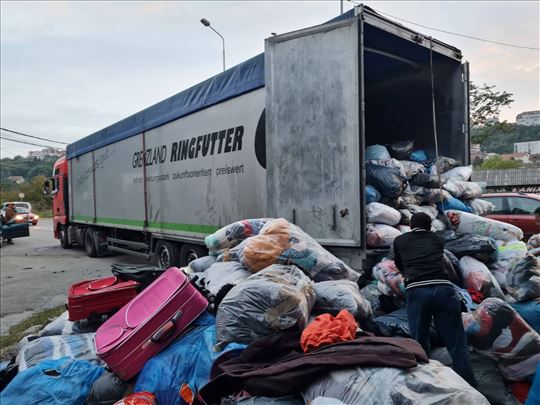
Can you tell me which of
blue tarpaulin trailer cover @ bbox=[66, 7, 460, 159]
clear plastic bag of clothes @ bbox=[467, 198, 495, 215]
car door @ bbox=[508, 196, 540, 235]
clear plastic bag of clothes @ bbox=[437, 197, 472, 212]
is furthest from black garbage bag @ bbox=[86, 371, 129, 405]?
car door @ bbox=[508, 196, 540, 235]

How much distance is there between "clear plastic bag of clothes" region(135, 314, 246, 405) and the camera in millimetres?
2320

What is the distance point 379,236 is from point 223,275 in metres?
1.41

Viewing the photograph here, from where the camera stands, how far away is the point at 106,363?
2535 mm

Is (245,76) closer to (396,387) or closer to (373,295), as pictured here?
(373,295)

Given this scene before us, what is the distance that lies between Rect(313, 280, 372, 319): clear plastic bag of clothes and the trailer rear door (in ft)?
2.03

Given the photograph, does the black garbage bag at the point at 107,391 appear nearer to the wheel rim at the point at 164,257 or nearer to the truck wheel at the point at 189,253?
the truck wheel at the point at 189,253

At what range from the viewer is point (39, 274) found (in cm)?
859

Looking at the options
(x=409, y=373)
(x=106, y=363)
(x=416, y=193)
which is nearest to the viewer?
(x=409, y=373)

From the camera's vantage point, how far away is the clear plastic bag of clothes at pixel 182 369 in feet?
7.61

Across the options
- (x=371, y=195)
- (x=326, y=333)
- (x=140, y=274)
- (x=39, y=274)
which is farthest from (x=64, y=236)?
(x=326, y=333)

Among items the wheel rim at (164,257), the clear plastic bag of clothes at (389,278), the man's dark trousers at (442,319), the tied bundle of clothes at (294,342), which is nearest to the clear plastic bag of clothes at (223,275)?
the tied bundle of clothes at (294,342)

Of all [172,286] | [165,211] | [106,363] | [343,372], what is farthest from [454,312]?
[165,211]

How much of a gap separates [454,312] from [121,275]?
9.16 feet

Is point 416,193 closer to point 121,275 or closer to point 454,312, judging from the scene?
point 454,312
